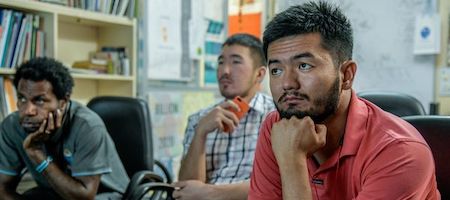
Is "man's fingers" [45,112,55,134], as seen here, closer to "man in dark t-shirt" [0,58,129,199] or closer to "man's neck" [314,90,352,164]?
"man in dark t-shirt" [0,58,129,199]

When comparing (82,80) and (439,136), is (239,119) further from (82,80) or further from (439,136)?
(82,80)

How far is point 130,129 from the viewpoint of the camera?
6.64 ft

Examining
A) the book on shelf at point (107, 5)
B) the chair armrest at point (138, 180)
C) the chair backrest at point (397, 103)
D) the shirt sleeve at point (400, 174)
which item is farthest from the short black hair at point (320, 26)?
the book on shelf at point (107, 5)

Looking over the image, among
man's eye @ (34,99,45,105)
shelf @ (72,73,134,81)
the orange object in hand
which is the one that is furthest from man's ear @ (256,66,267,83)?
shelf @ (72,73,134,81)

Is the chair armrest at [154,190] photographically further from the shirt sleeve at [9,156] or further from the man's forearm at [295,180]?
the man's forearm at [295,180]

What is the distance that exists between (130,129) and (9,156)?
540 millimetres

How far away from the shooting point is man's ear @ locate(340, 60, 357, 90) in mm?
1038

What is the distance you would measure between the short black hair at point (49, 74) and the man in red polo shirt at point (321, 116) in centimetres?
113

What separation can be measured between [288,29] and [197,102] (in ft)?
7.84

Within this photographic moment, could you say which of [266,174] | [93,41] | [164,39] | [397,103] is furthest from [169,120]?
[266,174]

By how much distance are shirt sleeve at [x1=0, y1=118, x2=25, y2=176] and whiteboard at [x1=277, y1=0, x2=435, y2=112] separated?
187 cm

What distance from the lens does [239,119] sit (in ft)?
6.02

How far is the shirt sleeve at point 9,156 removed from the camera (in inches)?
72.5

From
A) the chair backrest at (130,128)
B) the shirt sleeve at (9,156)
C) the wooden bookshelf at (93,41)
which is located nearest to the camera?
the shirt sleeve at (9,156)
